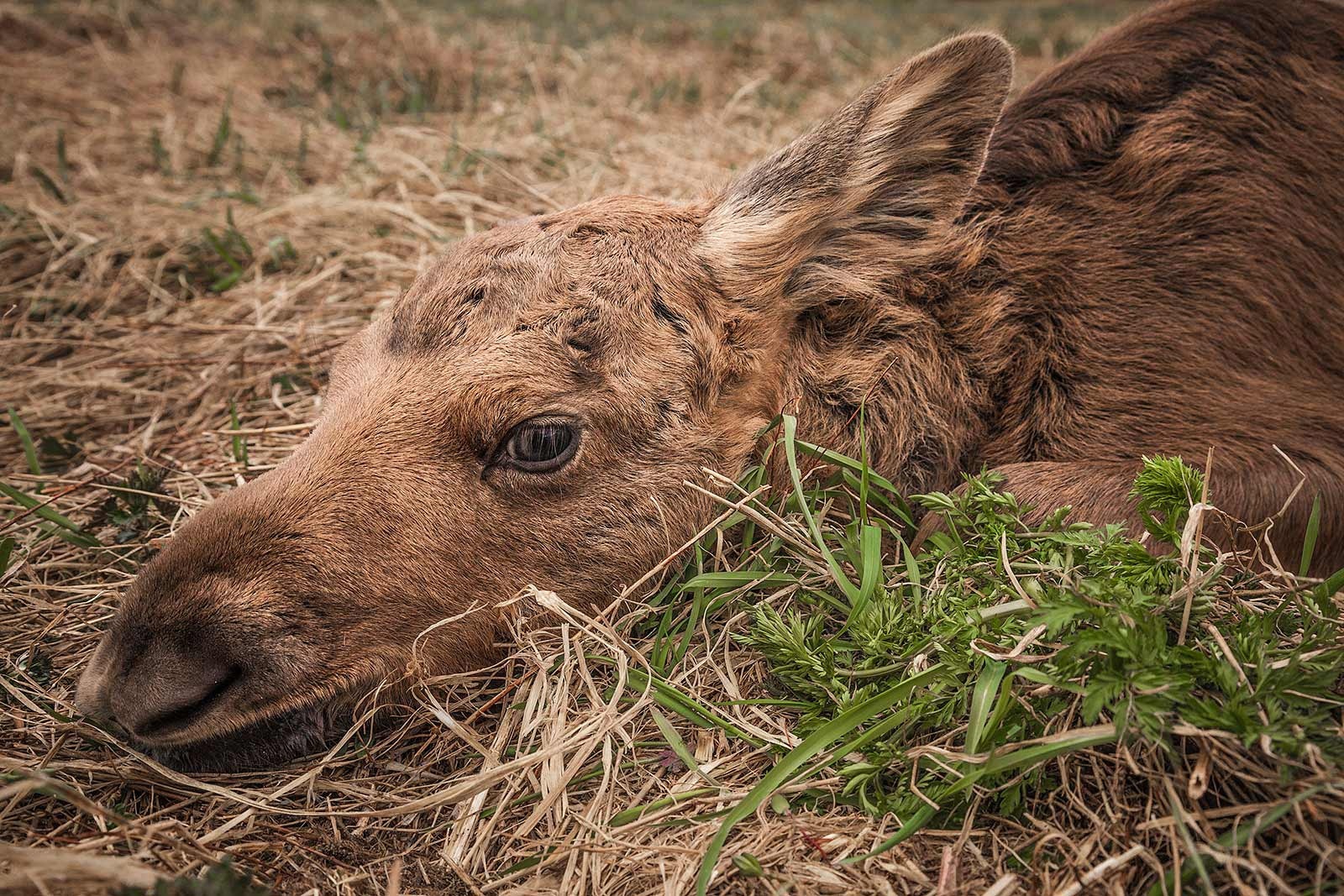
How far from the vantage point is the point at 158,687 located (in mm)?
2004

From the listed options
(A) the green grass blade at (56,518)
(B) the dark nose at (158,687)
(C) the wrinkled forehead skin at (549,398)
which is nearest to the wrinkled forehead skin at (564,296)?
(C) the wrinkled forehead skin at (549,398)

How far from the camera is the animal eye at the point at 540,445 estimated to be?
94.2 inches

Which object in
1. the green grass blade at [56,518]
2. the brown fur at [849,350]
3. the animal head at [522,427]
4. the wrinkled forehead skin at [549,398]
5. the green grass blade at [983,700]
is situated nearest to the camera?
the green grass blade at [983,700]

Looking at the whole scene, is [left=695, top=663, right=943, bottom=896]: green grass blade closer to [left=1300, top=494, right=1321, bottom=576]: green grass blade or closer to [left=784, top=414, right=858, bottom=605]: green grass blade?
[left=784, top=414, right=858, bottom=605]: green grass blade

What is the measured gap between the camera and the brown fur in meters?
2.23

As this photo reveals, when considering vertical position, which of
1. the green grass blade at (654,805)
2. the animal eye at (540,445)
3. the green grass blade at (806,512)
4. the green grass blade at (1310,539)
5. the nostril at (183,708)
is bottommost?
the green grass blade at (654,805)

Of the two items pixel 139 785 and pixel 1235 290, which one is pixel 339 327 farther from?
pixel 1235 290

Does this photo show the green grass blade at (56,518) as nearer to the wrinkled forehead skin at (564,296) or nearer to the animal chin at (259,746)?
the animal chin at (259,746)

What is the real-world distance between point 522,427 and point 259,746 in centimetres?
97

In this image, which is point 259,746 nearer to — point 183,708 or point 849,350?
point 183,708

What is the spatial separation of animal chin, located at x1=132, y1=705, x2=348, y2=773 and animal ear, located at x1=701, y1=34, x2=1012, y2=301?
5.18 ft

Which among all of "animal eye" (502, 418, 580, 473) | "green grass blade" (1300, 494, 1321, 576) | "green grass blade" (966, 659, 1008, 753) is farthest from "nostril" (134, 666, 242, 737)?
"green grass blade" (1300, 494, 1321, 576)

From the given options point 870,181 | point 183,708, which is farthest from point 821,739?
point 870,181

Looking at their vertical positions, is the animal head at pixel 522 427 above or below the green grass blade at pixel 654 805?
above
